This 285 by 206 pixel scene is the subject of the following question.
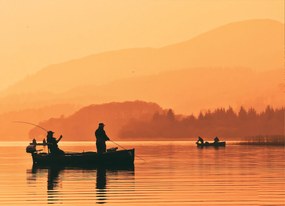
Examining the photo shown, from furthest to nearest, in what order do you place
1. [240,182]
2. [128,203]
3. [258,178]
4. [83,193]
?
[258,178] < [240,182] < [83,193] < [128,203]

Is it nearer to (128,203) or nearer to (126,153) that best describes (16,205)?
(128,203)

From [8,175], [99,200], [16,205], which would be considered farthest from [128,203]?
[8,175]

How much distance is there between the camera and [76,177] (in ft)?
139

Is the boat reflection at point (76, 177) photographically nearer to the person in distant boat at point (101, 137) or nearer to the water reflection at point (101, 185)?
the water reflection at point (101, 185)

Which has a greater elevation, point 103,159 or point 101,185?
point 103,159

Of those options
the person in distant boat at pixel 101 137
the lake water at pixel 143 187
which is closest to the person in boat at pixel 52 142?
the person in distant boat at pixel 101 137

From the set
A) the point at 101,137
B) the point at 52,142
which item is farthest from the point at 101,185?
the point at 52,142

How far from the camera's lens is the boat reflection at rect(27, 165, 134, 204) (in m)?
31.1

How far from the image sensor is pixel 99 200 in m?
29.0

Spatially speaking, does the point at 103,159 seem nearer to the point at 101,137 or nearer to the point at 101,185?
the point at 101,137

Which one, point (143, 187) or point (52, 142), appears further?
point (52, 142)

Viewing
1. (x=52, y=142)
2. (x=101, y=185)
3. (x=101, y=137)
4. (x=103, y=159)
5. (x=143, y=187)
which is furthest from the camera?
(x=52, y=142)

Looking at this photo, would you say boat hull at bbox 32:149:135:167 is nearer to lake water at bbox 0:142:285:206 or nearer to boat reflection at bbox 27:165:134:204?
boat reflection at bbox 27:165:134:204

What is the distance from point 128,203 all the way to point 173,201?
1.86 metres
